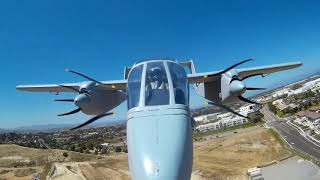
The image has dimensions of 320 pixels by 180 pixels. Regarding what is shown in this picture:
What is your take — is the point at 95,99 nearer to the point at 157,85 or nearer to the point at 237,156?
the point at 157,85

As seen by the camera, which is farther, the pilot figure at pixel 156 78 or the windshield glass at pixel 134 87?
the pilot figure at pixel 156 78

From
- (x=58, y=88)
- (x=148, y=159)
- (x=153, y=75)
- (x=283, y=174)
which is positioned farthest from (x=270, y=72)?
(x=283, y=174)

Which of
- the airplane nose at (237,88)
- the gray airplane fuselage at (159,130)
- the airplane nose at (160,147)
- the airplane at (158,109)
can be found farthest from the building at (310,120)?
the airplane nose at (160,147)

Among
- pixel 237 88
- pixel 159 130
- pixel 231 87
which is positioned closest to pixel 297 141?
pixel 231 87

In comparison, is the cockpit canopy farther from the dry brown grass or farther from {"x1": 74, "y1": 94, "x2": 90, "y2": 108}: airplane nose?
the dry brown grass

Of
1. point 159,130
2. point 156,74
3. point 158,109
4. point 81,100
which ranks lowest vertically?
point 159,130

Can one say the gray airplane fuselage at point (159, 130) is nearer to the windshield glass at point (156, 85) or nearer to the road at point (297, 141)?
the windshield glass at point (156, 85)
